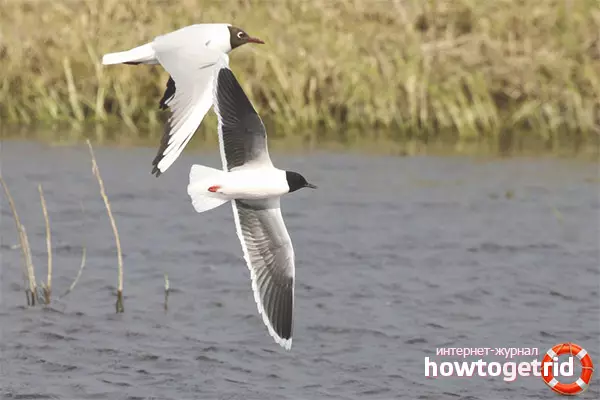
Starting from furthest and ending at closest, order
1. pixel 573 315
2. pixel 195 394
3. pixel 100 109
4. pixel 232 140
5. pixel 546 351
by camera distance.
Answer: pixel 100 109 → pixel 573 315 → pixel 546 351 → pixel 195 394 → pixel 232 140

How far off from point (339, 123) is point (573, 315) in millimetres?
4484

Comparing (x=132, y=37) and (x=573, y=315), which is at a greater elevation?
(x=132, y=37)

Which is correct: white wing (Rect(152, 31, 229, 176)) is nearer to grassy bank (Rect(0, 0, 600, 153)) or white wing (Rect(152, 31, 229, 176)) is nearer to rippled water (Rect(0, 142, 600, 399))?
rippled water (Rect(0, 142, 600, 399))

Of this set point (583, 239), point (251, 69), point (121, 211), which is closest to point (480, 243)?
point (583, 239)

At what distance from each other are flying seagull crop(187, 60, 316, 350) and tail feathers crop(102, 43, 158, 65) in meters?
0.47

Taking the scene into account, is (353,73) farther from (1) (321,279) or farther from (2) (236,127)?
(2) (236,127)

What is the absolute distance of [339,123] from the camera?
43.5ft

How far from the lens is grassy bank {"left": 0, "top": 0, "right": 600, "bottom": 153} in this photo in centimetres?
1294

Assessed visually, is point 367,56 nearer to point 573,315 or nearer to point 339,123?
point 339,123

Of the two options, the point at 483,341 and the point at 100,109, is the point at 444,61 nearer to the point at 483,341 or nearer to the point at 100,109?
the point at 100,109

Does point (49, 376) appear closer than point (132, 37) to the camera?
Yes

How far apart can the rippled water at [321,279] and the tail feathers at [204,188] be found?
151cm

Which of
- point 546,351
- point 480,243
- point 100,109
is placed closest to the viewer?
point 546,351

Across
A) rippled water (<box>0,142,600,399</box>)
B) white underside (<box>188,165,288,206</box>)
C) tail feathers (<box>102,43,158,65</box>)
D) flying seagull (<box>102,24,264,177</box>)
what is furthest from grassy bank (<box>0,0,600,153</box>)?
white underside (<box>188,165,288,206</box>)
